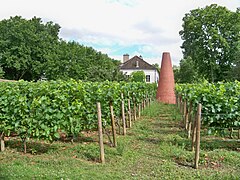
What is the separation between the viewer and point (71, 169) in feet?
16.4

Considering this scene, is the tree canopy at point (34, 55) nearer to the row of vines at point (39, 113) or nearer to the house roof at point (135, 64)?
the house roof at point (135, 64)

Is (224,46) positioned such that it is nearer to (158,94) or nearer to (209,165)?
(158,94)

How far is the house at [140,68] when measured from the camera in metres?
58.7

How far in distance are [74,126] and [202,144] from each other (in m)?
3.47

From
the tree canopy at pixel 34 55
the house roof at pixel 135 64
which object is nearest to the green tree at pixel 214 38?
the tree canopy at pixel 34 55

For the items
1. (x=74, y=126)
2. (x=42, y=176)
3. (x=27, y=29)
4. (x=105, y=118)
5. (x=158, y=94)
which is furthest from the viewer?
(x=27, y=29)

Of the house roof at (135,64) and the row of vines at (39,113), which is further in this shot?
the house roof at (135,64)

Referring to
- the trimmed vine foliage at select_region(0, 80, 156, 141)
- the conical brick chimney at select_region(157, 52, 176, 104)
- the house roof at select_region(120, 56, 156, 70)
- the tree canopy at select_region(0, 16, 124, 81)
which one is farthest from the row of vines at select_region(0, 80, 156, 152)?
the house roof at select_region(120, 56, 156, 70)

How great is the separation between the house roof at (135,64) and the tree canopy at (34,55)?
744 inches

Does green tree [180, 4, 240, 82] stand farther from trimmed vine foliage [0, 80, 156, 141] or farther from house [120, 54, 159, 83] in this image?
trimmed vine foliage [0, 80, 156, 141]

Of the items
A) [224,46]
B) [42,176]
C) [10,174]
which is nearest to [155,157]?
[42,176]

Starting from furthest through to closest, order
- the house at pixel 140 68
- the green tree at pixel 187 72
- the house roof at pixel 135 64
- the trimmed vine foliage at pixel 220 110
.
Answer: the house roof at pixel 135 64 < the house at pixel 140 68 < the green tree at pixel 187 72 < the trimmed vine foliage at pixel 220 110

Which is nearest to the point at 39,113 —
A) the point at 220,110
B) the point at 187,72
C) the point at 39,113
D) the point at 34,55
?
the point at 39,113

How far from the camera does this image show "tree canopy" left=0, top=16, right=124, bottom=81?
3794cm
